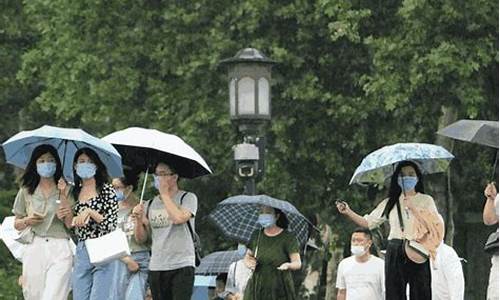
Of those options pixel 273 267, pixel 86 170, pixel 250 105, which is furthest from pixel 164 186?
pixel 250 105

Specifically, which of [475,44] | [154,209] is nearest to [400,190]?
[154,209]

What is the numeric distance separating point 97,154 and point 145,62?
58.6ft

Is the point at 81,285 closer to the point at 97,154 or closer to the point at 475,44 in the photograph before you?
the point at 97,154

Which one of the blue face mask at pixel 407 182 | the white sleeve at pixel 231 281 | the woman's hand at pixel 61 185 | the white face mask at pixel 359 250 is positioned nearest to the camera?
the woman's hand at pixel 61 185

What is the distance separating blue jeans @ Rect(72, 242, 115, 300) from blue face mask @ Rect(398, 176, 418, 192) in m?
2.74

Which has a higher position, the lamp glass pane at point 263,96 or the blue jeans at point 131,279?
the lamp glass pane at point 263,96

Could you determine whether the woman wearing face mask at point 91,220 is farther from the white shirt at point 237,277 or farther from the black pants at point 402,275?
the white shirt at point 237,277

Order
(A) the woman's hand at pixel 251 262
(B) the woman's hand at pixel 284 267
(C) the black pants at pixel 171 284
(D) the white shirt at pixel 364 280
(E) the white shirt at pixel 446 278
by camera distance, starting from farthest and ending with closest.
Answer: (D) the white shirt at pixel 364 280 → (E) the white shirt at pixel 446 278 → (A) the woman's hand at pixel 251 262 → (B) the woman's hand at pixel 284 267 → (C) the black pants at pixel 171 284

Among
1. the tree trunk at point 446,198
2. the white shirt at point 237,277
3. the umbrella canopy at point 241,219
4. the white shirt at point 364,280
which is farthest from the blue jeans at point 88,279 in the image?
the tree trunk at point 446,198

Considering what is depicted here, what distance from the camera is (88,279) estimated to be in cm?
1681

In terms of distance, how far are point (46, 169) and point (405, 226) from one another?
3195 mm

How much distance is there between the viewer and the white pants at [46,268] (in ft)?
55.4

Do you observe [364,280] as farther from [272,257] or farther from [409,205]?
[409,205]

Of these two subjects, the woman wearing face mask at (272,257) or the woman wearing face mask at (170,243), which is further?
the woman wearing face mask at (272,257)
